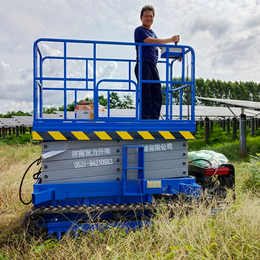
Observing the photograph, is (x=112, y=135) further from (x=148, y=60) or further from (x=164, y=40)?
(x=164, y=40)

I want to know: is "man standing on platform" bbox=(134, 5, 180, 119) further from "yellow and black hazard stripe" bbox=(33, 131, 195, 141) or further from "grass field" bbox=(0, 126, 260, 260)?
"grass field" bbox=(0, 126, 260, 260)

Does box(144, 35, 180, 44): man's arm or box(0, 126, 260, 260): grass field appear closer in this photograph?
box(0, 126, 260, 260): grass field

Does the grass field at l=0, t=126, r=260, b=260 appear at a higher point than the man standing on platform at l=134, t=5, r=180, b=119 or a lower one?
lower

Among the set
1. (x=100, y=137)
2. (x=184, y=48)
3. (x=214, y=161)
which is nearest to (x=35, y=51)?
(x=100, y=137)

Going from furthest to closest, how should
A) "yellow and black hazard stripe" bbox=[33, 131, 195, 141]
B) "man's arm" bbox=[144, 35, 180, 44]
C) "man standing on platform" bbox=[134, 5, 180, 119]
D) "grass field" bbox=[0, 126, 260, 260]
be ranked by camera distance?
"man standing on platform" bbox=[134, 5, 180, 119] → "man's arm" bbox=[144, 35, 180, 44] → "yellow and black hazard stripe" bbox=[33, 131, 195, 141] → "grass field" bbox=[0, 126, 260, 260]

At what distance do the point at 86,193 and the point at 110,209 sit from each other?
1.54ft

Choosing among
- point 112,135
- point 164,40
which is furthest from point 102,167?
point 164,40

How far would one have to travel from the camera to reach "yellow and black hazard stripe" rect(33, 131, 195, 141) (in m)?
4.33

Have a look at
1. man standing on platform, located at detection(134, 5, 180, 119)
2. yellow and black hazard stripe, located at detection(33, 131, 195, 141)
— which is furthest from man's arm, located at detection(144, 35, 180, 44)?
yellow and black hazard stripe, located at detection(33, 131, 195, 141)

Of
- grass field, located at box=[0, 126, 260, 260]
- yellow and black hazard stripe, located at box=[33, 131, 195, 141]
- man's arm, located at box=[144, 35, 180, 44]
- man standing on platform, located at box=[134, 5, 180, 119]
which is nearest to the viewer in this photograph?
grass field, located at box=[0, 126, 260, 260]

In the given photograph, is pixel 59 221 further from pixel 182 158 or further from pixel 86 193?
pixel 182 158

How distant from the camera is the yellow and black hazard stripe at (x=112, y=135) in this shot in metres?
4.33

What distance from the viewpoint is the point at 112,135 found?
14.7ft

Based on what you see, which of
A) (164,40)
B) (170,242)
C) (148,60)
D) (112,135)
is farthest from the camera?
(148,60)
